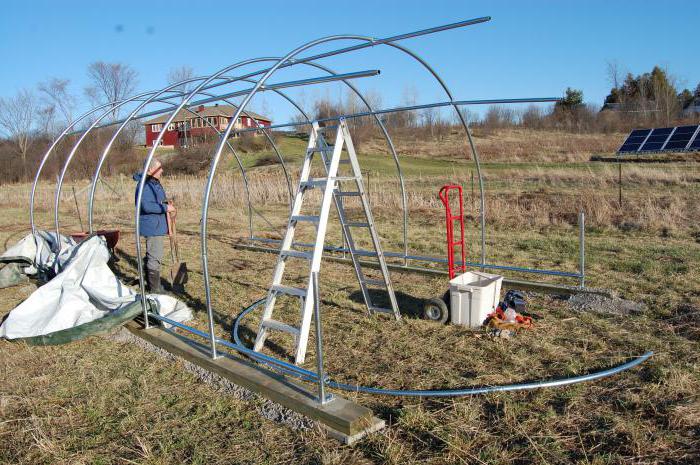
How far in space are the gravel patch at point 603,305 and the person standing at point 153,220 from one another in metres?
4.90

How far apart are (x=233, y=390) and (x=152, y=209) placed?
123 inches

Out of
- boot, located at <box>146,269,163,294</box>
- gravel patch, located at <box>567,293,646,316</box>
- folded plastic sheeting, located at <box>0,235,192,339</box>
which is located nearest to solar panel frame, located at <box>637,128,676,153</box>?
gravel patch, located at <box>567,293,646,316</box>


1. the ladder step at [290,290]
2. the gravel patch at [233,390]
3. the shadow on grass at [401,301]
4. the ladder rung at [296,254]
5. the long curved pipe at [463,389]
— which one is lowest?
the gravel patch at [233,390]

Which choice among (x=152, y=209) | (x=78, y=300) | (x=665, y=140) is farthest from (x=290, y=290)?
(x=665, y=140)

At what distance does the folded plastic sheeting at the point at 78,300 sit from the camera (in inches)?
209

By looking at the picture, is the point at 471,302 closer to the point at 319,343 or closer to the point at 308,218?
the point at 308,218

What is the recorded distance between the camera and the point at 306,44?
177 inches

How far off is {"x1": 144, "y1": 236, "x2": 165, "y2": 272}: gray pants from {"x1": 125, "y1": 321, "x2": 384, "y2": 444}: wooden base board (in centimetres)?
155

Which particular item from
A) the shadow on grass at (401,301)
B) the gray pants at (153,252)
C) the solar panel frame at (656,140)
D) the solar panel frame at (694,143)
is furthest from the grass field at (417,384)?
the solar panel frame at (656,140)

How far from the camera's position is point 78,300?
18.4ft

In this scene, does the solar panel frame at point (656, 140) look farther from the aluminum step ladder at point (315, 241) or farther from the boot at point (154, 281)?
the boot at point (154, 281)

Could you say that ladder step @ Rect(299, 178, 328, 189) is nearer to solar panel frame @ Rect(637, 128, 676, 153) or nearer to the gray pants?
the gray pants

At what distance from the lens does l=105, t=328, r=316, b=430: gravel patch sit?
357 centimetres

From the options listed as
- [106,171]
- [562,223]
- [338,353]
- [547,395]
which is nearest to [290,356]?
[338,353]
